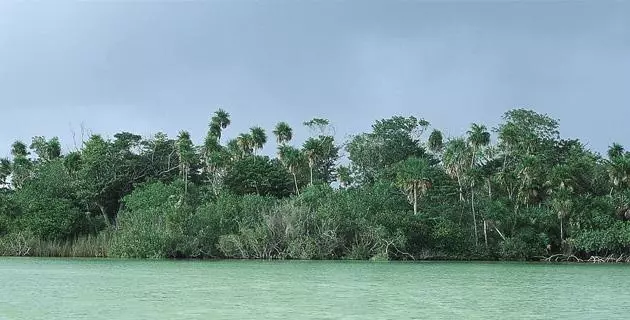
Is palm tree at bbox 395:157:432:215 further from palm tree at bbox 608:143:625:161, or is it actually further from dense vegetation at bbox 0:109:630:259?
palm tree at bbox 608:143:625:161

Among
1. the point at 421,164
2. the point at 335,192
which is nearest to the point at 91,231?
the point at 335,192

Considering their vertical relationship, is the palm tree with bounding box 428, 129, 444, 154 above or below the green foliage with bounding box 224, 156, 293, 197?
above

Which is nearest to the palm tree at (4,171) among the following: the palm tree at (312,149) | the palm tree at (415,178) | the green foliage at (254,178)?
the green foliage at (254,178)

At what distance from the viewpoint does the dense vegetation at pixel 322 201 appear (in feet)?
172

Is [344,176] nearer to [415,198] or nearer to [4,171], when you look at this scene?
[415,198]

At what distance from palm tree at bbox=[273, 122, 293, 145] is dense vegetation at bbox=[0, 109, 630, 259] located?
0.48m

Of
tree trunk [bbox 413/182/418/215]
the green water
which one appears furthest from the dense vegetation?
the green water

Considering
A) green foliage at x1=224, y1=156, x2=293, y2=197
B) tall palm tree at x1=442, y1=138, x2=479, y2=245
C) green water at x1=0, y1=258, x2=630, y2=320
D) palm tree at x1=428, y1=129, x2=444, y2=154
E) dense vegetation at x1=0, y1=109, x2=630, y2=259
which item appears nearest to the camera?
green water at x1=0, y1=258, x2=630, y2=320

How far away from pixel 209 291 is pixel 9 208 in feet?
140

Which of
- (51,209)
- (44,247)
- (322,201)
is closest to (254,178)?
(322,201)

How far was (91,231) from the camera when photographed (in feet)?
199

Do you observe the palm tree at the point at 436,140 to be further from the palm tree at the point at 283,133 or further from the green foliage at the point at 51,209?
→ the green foliage at the point at 51,209

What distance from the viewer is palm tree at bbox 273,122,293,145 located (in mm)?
70500

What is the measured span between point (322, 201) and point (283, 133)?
55.4 ft
